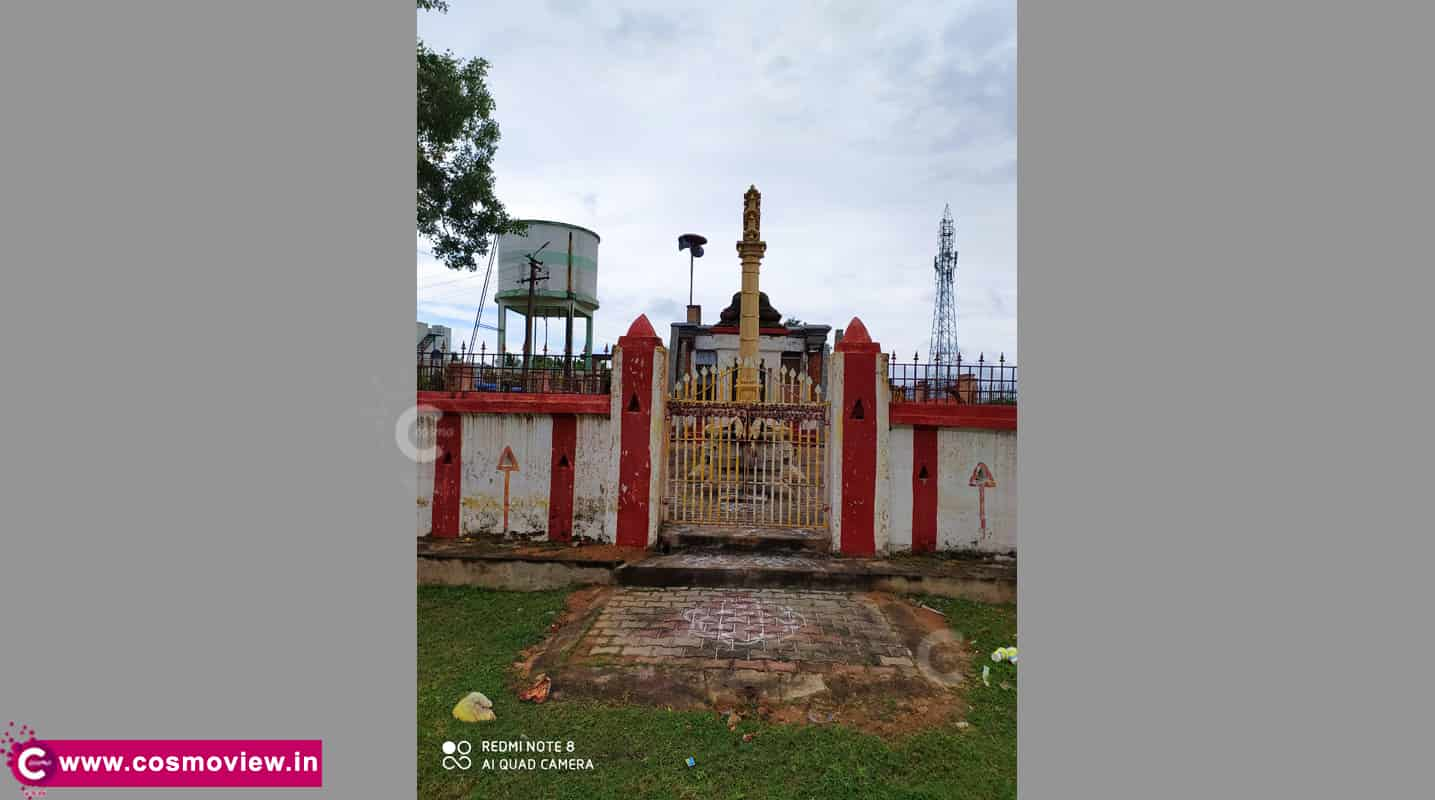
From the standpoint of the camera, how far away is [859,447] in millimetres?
6441

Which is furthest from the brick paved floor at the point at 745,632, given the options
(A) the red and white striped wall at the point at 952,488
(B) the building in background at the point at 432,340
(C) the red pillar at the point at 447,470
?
(B) the building in background at the point at 432,340

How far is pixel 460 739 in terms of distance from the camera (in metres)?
2.96

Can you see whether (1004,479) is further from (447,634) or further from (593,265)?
(593,265)

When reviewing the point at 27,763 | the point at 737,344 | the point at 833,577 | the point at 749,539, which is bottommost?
the point at 833,577

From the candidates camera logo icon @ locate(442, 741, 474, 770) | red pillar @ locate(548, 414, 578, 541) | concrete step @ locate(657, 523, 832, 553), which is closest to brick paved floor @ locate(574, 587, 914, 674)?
concrete step @ locate(657, 523, 832, 553)

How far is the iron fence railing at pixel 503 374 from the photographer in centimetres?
695

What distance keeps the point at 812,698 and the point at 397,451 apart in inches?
107

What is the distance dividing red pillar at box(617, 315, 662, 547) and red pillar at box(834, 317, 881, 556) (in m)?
2.18

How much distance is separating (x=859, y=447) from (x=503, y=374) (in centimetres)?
440

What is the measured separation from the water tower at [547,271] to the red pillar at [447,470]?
49.9ft

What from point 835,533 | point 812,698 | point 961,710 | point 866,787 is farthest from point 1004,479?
point 866,787

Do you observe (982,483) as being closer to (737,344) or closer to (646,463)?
(646,463)

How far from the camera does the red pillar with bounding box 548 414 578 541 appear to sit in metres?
6.57

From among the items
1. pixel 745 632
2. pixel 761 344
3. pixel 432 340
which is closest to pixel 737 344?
pixel 761 344
